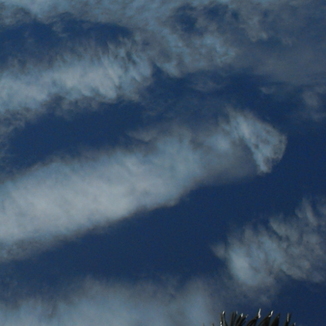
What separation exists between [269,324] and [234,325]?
14.5 ft

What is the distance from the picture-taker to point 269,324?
58.1 meters

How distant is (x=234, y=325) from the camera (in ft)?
193
